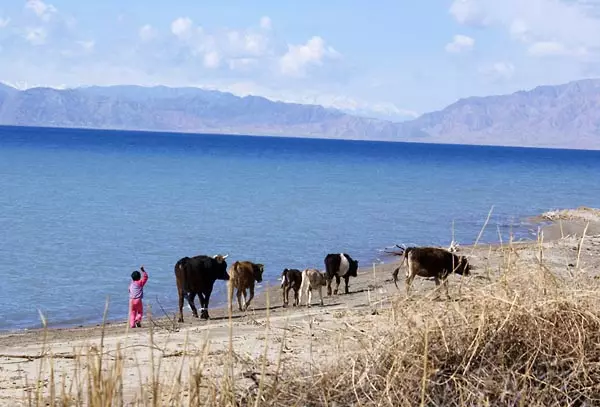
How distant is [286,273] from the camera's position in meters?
17.9

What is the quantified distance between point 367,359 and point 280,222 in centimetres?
3260

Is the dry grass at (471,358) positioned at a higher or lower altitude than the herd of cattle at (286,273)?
higher

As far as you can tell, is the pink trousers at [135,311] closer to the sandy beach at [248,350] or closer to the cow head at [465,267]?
the sandy beach at [248,350]

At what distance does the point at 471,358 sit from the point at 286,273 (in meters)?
11.6

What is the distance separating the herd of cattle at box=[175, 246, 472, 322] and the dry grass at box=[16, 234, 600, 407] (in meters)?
6.84

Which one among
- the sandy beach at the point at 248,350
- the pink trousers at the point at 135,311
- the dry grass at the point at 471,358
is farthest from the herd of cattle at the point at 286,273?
the dry grass at the point at 471,358

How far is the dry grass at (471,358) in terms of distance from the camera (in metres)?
6.29

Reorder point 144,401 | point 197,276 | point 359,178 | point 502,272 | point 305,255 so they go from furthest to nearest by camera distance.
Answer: point 359,178 → point 305,255 → point 197,276 → point 502,272 → point 144,401

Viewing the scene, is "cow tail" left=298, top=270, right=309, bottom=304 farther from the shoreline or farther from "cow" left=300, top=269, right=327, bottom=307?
the shoreline

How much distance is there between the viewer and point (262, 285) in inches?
882

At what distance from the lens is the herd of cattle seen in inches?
598

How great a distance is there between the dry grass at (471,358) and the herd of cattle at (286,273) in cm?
684

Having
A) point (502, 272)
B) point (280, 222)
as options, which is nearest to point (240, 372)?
point (502, 272)

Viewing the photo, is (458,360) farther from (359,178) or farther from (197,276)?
(359,178)
